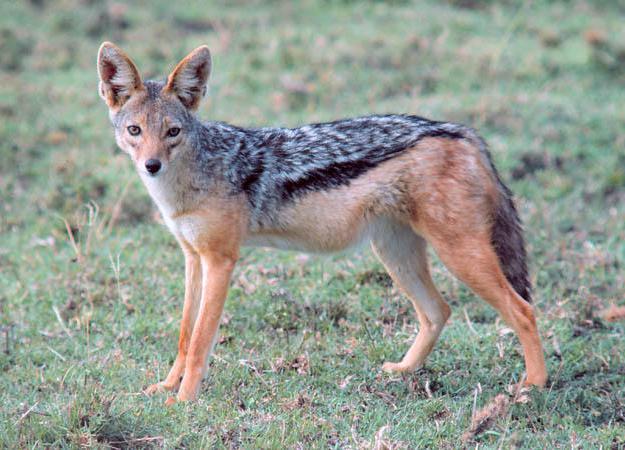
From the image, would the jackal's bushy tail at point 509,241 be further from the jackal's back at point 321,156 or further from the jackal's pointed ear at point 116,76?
the jackal's pointed ear at point 116,76

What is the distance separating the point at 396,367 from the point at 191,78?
234cm

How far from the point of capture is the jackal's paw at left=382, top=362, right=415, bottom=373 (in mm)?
6188

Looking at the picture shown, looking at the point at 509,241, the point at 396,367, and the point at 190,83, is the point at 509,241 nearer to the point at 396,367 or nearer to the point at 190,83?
the point at 396,367

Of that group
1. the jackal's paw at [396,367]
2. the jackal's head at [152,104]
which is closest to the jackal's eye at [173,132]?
the jackal's head at [152,104]

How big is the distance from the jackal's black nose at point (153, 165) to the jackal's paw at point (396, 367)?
2.04 metres

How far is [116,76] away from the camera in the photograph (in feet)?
19.2

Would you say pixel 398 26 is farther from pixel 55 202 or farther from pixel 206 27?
pixel 55 202

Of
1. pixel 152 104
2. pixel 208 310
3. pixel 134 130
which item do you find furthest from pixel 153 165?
pixel 208 310

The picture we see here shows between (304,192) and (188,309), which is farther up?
(304,192)

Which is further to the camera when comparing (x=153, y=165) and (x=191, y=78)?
(x=191, y=78)

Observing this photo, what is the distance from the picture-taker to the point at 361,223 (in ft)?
19.8

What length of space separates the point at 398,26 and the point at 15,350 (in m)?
8.88

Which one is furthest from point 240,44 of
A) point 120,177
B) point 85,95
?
point 120,177

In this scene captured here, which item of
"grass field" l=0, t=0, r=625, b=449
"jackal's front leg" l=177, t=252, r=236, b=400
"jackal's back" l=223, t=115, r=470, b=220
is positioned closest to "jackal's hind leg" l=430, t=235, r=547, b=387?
"grass field" l=0, t=0, r=625, b=449
